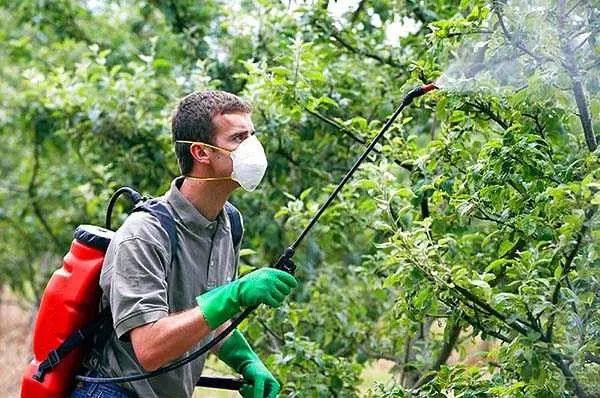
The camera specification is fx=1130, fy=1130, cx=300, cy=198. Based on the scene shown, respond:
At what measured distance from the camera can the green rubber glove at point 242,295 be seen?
2.86m

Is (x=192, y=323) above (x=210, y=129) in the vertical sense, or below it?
below

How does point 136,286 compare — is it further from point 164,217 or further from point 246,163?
point 246,163

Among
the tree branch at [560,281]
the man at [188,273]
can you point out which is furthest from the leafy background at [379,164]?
the man at [188,273]

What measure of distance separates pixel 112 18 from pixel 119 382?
532 cm

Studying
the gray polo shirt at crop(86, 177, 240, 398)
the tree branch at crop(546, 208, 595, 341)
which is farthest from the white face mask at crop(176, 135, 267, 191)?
the tree branch at crop(546, 208, 595, 341)

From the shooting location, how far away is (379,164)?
173 inches

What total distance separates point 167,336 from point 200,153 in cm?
61

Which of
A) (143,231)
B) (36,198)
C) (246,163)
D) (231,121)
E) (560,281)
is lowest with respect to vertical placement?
(36,198)

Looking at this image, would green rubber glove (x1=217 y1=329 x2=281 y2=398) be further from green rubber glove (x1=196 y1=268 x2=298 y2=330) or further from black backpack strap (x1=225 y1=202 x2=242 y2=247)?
green rubber glove (x1=196 y1=268 x2=298 y2=330)

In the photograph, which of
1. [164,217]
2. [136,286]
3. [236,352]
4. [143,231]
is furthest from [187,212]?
[236,352]

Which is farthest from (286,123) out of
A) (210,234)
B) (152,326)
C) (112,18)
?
(112,18)

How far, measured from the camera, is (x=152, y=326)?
2.88m

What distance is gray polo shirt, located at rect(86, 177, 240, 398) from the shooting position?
2.90m

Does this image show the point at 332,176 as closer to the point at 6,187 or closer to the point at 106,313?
the point at 106,313
